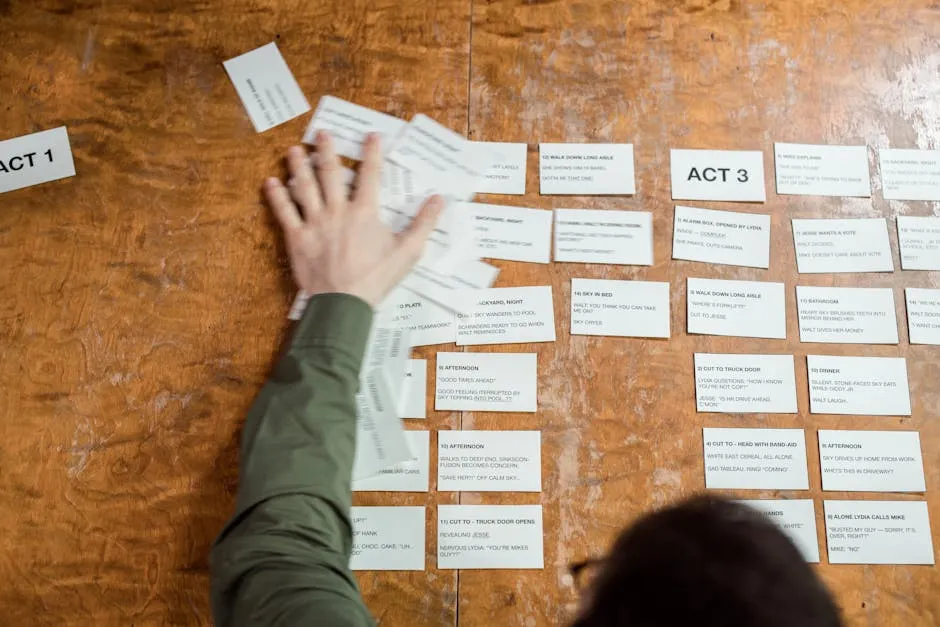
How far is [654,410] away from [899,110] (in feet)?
1.90

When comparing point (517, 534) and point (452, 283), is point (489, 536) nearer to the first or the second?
point (517, 534)

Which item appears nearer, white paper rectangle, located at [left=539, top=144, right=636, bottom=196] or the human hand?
the human hand

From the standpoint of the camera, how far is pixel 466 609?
2.87ft

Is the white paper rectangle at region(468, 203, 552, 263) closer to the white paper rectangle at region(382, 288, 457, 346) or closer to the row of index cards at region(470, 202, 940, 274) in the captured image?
the row of index cards at region(470, 202, 940, 274)

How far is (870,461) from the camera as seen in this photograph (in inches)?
36.2

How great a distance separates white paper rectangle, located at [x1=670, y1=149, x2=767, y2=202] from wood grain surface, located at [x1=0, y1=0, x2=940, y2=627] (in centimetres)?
2

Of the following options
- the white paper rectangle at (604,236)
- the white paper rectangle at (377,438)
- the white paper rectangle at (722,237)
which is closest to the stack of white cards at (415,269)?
the white paper rectangle at (377,438)

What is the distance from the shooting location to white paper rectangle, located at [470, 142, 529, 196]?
98 cm

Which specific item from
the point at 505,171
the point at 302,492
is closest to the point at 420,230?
the point at 505,171

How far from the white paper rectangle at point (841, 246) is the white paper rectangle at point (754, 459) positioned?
0.23 m

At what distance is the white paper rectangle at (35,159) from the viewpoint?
99 centimetres

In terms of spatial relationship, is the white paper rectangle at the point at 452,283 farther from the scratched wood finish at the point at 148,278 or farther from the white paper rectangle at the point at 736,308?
the white paper rectangle at the point at 736,308

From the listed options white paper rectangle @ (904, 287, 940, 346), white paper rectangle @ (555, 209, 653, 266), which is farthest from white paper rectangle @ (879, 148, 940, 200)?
white paper rectangle @ (555, 209, 653, 266)

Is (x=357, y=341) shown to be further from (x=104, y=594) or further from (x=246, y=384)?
(x=104, y=594)
